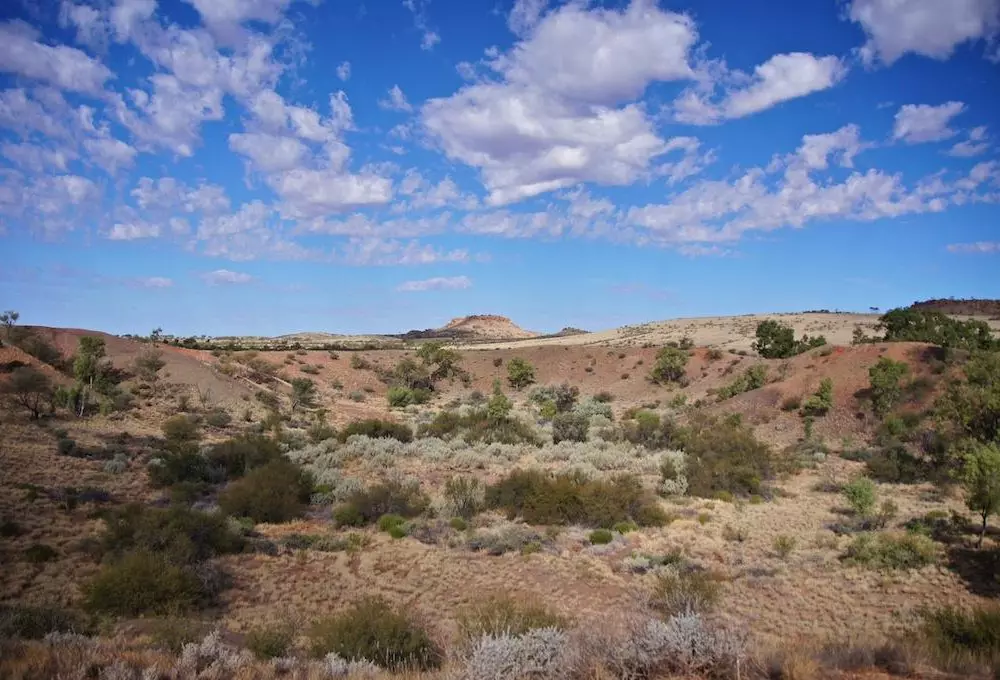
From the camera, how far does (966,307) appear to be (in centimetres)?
9375

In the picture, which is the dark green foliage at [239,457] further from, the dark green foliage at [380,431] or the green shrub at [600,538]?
the green shrub at [600,538]

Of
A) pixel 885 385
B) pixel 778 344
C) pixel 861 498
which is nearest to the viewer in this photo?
pixel 861 498

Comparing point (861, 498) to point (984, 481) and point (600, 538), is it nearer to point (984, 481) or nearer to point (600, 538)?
point (984, 481)

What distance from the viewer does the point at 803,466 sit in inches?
961

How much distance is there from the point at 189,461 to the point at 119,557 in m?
9.04

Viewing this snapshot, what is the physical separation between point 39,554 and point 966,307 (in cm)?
11327

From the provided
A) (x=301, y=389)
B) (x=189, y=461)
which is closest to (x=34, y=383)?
(x=189, y=461)

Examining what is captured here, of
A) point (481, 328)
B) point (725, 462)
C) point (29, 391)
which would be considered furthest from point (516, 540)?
point (481, 328)

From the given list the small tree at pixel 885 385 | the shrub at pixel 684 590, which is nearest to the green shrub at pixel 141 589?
the shrub at pixel 684 590

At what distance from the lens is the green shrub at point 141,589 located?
11.0 meters

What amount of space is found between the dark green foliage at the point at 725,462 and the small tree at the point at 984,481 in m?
6.32

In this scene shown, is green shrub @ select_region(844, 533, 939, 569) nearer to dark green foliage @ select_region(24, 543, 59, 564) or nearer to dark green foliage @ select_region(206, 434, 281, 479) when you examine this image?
dark green foliage @ select_region(24, 543, 59, 564)

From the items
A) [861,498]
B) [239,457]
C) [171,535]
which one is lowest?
[171,535]

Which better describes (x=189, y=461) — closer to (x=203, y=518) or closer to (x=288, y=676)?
(x=203, y=518)
